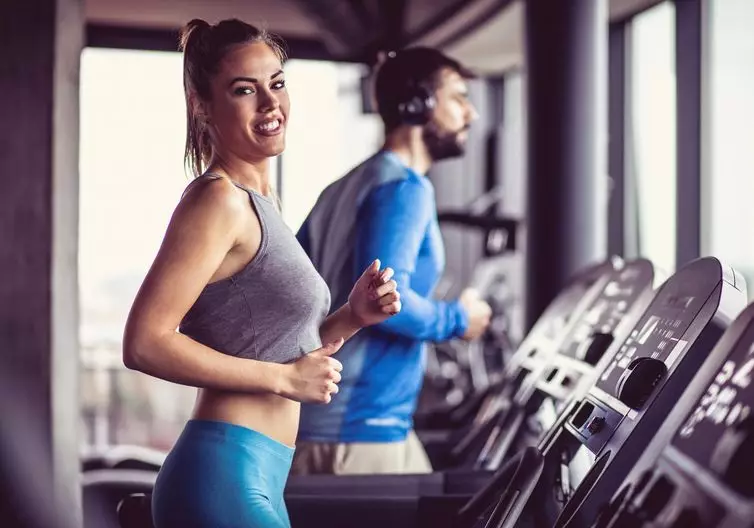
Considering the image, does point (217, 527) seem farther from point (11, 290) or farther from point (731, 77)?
point (731, 77)

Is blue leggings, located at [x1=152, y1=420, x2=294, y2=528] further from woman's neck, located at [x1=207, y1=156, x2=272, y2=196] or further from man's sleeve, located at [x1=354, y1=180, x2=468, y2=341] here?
man's sleeve, located at [x1=354, y1=180, x2=468, y2=341]

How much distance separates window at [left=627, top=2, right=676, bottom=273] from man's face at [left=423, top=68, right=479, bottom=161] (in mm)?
2787

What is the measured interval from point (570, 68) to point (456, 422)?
149cm

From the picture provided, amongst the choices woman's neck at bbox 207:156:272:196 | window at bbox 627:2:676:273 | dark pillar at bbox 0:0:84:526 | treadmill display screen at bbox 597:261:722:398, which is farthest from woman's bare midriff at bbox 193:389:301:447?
window at bbox 627:2:676:273

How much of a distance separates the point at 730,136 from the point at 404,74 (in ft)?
9.23

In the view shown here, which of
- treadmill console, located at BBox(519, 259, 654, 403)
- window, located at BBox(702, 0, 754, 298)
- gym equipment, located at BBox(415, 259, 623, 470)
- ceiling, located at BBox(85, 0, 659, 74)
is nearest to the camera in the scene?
treadmill console, located at BBox(519, 259, 654, 403)

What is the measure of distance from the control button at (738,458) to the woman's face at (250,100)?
57cm

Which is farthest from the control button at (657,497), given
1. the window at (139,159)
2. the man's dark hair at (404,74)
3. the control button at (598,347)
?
the man's dark hair at (404,74)

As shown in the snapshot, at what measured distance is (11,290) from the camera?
1.74 metres

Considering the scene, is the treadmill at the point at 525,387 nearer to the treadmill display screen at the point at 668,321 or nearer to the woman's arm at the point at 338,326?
the treadmill display screen at the point at 668,321

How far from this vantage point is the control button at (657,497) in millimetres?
891

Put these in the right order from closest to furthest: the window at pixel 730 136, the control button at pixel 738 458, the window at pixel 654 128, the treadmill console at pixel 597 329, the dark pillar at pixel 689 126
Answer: the control button at pixel 738 458 → the treadmill console at pixel 597 329 → the window at pixel 730 136 → the dark pillar at pixel 689 126 → the window at pixel 654 128

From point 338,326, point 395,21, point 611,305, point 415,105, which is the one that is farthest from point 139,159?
point 395,21

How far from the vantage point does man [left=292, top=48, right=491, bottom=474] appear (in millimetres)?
1586
